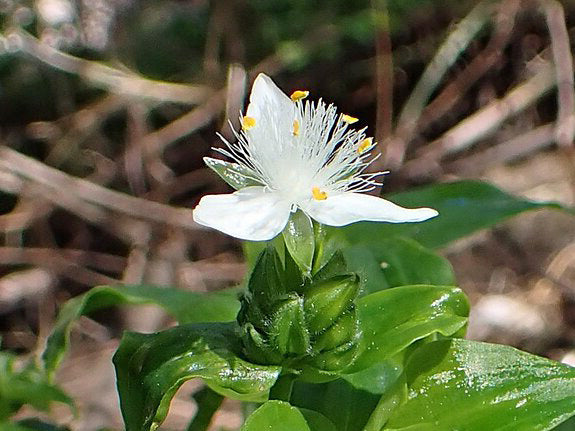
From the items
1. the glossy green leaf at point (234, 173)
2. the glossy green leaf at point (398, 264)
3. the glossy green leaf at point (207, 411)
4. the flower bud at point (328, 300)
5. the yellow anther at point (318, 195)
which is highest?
the glossy green leaf at point (234, 173)

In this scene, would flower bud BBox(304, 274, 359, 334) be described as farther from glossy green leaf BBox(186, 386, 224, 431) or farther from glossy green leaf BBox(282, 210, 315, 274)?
glossy green leaf BBox(186, 386, 224, 431)

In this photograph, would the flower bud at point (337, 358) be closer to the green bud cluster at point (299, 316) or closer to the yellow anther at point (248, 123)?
the green bud cluster at point (299, 316)

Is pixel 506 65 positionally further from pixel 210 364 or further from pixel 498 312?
pixel 210 364

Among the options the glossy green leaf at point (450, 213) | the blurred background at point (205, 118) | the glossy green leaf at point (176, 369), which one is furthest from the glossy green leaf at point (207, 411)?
the blurred background at point (205, 118)

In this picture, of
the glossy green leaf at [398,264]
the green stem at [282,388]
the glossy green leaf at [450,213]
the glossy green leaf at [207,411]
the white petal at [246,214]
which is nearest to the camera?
the white petal at [246,214]

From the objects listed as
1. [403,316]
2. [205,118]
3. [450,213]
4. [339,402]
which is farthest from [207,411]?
[205,118]

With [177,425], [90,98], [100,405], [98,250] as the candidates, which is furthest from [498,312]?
[90,98]
